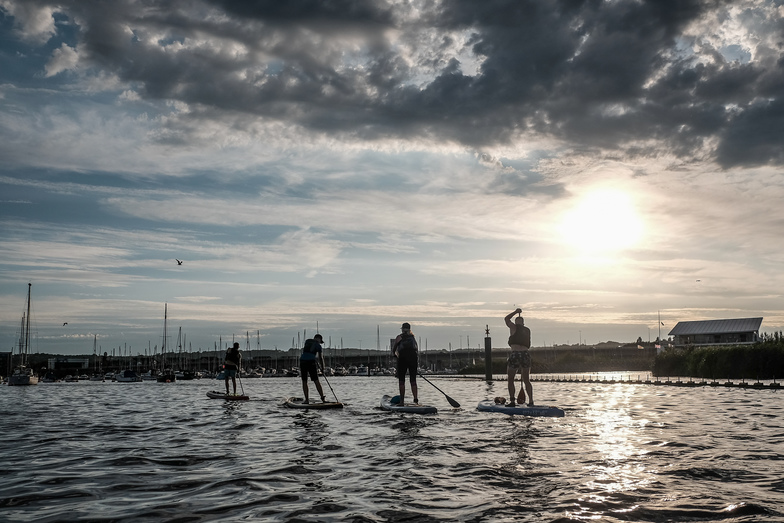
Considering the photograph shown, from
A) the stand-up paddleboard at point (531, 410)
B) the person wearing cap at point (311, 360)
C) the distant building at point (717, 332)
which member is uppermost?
the distant building at point (717, 332)

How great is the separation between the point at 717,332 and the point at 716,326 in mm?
1620

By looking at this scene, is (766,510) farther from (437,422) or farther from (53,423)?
(53,423)

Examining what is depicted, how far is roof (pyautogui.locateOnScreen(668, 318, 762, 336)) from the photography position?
298ft

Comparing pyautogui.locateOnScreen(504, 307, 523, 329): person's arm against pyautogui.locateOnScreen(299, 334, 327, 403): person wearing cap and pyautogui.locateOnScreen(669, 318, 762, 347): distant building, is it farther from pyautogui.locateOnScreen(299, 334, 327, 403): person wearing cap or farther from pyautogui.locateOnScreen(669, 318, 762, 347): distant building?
pyautogui.locateOnScreen(669, 318, 762, 347): distant building

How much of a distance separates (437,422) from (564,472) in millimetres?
7834

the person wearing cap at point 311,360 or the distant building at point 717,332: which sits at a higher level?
the distant building at point 717,332

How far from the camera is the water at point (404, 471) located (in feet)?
22.5

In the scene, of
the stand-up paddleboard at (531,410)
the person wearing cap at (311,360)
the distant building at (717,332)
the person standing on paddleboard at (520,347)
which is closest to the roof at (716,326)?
the distant building at (717,332)

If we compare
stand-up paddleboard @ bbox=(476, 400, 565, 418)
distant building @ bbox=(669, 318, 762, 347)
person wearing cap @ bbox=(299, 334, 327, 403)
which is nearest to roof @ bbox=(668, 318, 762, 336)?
distant building @ bbox=(669, 318, 762, 347)

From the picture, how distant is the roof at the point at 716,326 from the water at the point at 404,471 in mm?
85698

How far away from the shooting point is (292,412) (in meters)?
21.0

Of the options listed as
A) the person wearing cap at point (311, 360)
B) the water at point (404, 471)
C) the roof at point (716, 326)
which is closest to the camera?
the water at point (404, 471)

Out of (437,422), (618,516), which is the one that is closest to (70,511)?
(618,516)

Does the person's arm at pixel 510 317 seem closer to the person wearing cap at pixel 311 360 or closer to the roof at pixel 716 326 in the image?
the person wearing cap at pixel 311 360
